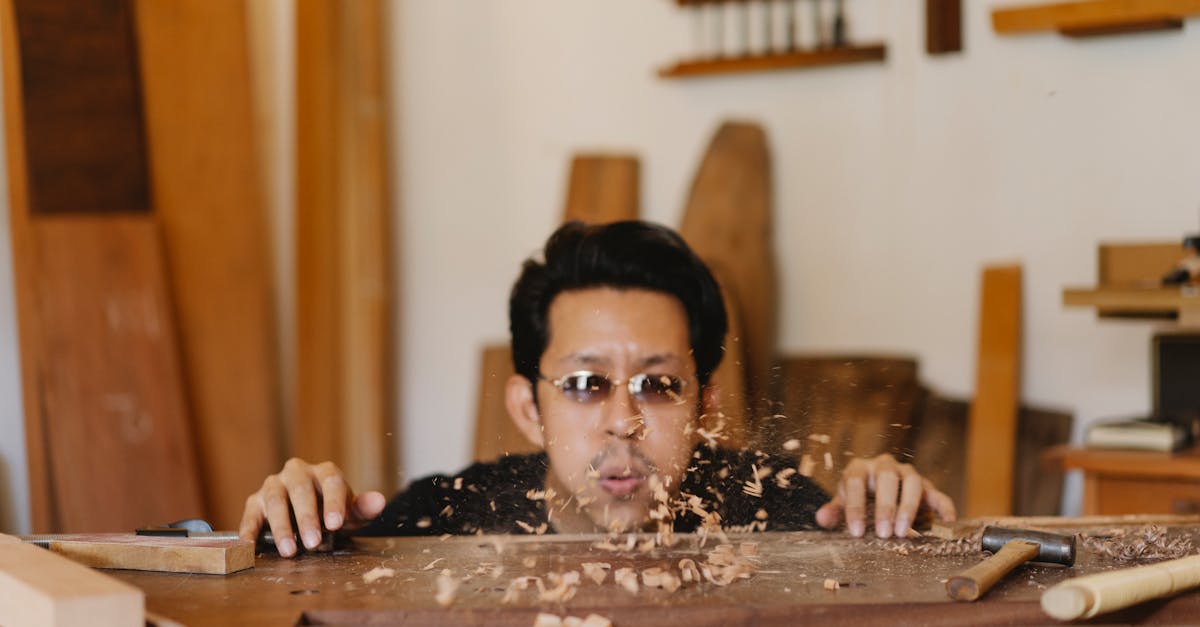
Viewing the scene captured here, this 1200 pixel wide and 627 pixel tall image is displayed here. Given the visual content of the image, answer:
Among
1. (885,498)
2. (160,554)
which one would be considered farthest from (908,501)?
(160,554)

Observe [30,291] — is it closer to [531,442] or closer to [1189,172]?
[531,442]

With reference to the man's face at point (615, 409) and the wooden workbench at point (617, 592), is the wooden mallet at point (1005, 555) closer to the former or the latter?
the wooden workbench at point (617, 592)

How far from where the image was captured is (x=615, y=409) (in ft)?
7.45

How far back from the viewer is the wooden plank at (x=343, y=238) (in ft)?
15.4

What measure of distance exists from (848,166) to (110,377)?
2445 mm

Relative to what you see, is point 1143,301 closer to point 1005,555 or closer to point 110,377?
point 1005,555

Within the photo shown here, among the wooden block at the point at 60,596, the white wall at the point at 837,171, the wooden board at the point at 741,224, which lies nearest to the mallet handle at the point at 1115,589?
the wooden block at the point at 60,596

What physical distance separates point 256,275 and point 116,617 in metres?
3.24

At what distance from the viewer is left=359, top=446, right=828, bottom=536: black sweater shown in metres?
1.98

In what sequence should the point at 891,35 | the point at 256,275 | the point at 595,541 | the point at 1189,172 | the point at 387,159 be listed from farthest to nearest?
the point at 387,159
the point at 256,275
the point at 891,35
the point at 1189,172
the point at 595,541

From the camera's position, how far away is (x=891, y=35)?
416cm

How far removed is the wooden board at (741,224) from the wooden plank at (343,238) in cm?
126

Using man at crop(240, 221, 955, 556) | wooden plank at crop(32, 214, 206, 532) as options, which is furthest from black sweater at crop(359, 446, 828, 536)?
wooden plank at crop(32, 214, 206, 532)

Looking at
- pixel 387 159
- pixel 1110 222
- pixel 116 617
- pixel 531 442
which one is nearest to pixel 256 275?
pixel 387 159
